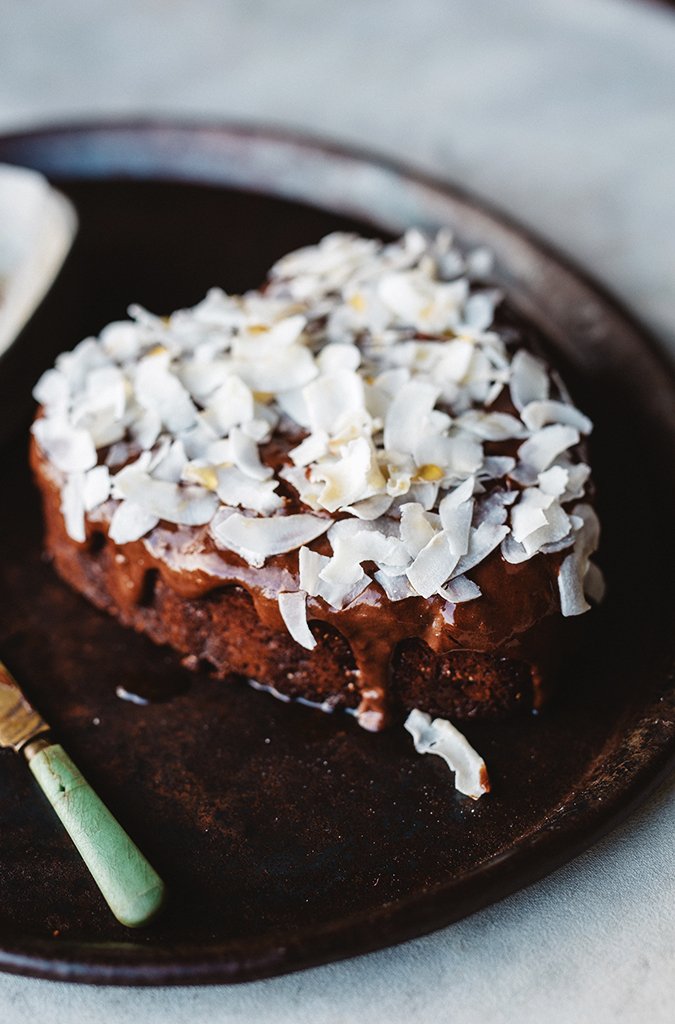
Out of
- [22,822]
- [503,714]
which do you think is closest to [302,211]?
[503,714]

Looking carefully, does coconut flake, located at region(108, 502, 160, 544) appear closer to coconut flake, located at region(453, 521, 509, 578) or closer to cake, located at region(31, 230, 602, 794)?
cake, located at region(31, 230, 602, 794)

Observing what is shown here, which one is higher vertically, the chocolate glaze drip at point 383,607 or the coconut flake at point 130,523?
the chocolate glaze drip at point 383,607

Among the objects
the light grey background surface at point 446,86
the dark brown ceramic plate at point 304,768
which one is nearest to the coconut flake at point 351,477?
the dark brown ceramic plate at point 304,768

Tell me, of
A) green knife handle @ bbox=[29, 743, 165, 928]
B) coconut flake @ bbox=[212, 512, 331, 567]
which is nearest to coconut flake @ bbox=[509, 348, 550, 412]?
coconut flake @ bbox=[212, 512, 331, 567]

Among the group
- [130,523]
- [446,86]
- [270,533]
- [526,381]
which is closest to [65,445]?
[130,523]

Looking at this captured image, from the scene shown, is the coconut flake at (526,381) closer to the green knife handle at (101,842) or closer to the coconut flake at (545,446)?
the coconut flake at (545,446)

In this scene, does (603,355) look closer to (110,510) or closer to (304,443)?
(304,443)
